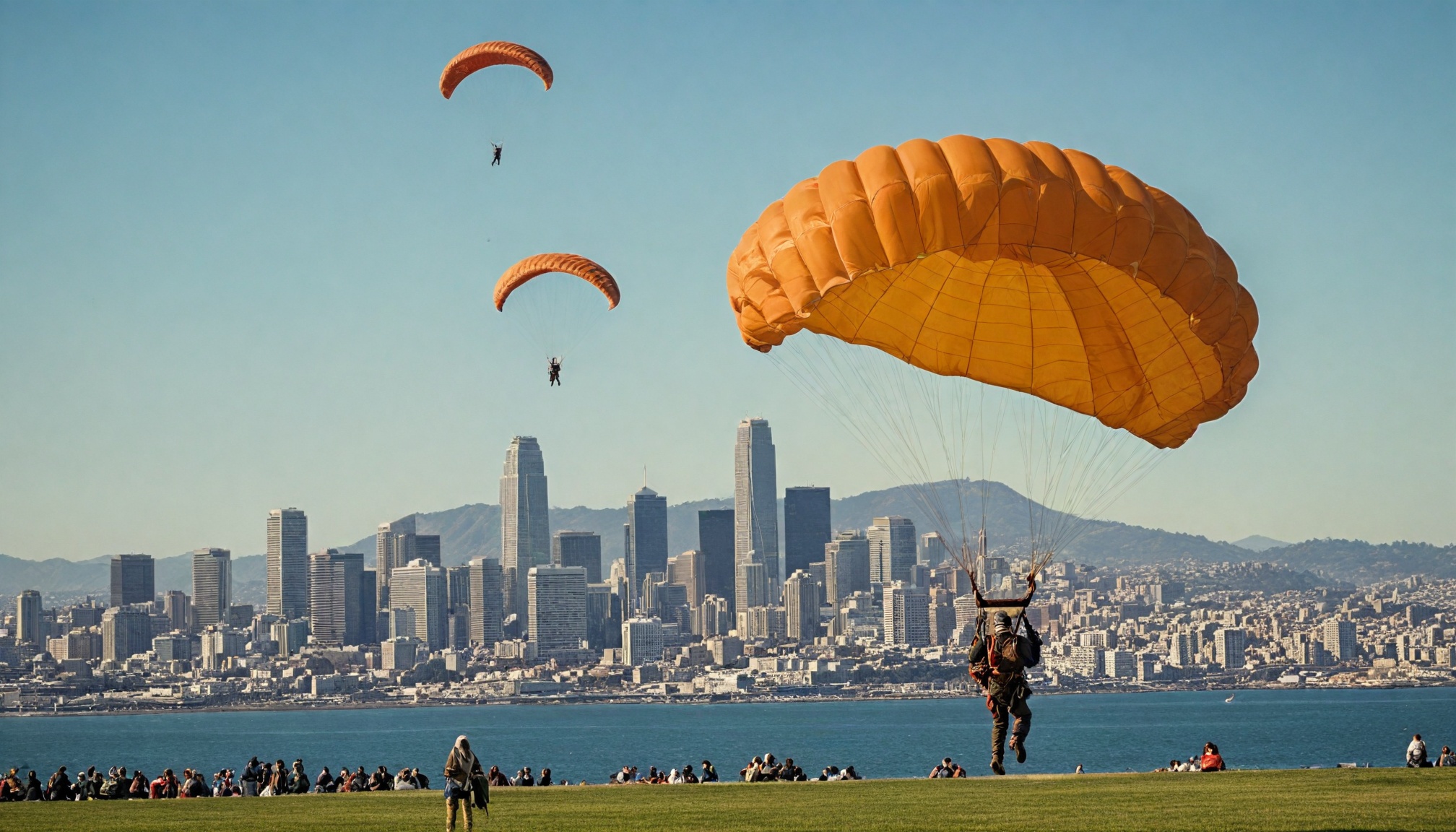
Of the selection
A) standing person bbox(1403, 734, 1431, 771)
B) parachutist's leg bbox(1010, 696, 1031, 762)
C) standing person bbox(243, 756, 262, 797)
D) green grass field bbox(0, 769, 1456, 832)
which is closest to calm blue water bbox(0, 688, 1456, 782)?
standing person bbox(1403, 734, 1431, 771)

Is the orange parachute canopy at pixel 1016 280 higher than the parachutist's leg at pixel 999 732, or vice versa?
the orange parachute canopy at pixel 1016 280

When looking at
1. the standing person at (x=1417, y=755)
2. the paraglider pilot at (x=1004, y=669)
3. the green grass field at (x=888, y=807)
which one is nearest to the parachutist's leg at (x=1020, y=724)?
the paraglider pilot at (x=1004, y=669)

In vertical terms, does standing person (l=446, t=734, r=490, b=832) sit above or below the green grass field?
above

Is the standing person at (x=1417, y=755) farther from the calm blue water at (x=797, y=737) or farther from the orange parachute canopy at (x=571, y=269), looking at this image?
the calm blue water at (x=797, y=737)

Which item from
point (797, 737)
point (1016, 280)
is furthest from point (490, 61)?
point (797, 737)

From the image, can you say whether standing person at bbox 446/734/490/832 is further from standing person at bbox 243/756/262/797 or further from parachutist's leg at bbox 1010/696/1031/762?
standing person at bbox 243/756/262/797

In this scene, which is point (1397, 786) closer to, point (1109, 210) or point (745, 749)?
point (1109, 210)
